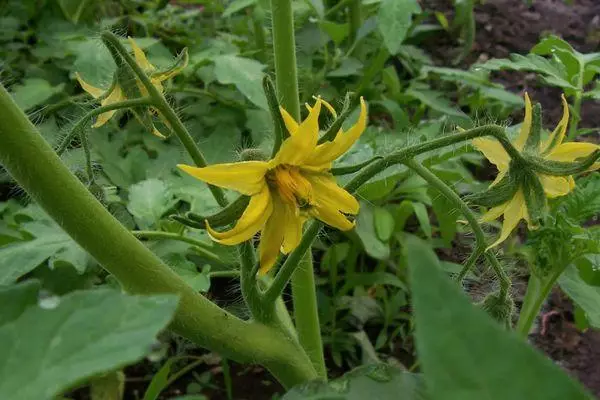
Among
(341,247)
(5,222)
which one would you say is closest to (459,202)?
(341,247)

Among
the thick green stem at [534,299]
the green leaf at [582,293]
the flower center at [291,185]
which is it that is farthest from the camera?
the thick green stem at [534,299]

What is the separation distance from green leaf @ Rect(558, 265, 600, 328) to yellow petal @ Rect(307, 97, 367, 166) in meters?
0.47

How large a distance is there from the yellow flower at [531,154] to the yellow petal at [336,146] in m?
0.20

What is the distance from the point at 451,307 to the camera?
0.98 ft

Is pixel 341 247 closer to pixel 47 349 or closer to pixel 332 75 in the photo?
pixel 332 75

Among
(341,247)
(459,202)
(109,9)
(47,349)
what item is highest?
(47,349)

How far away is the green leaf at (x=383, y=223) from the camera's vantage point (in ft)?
4.60

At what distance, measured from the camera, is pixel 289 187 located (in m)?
0.71

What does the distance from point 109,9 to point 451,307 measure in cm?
234

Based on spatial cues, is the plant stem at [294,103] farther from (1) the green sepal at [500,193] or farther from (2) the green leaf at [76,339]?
(2) the green leaf at [76,339]

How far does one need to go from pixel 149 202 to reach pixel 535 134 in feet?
2.24

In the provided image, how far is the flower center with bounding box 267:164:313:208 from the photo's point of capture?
2.35 feet

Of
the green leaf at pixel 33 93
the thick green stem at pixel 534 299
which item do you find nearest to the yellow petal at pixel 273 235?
the thick green stem at pixel 534 299

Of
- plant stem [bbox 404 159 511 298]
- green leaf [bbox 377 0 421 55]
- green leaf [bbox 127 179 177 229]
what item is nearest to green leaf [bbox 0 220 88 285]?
green leaf [bbox 127 179 177 229]
